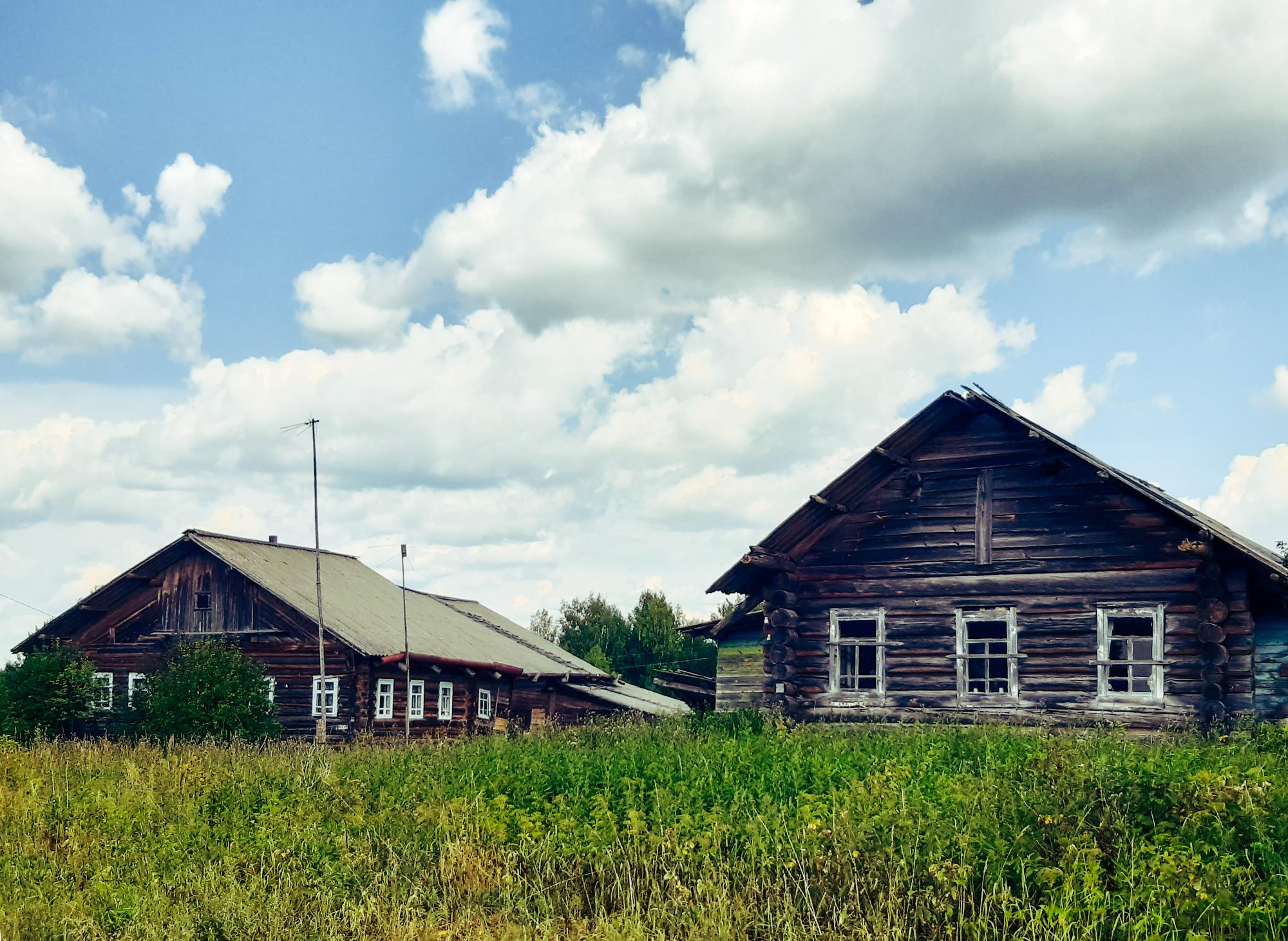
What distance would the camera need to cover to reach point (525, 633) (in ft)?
152

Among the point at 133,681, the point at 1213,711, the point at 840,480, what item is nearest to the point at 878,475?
the point at 840,480

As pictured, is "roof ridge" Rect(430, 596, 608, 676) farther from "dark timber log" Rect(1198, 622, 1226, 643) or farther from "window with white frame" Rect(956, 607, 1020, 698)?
"dark timber log" Rect(1198, 622, 1226, 643)

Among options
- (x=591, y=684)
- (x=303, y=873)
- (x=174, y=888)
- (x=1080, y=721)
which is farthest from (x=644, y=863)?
(x=591, y=684)

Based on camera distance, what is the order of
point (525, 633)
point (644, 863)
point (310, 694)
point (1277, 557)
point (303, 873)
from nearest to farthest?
point (644, 863) < point (303, 873) < point (1277, 557) < point (310, 694) < point (525, 633)

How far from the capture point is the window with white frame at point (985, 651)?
18.7 metres

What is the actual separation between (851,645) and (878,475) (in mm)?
3094

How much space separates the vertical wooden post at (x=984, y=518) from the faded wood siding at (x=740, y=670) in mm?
5155

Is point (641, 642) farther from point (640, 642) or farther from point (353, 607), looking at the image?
point (353, 607)

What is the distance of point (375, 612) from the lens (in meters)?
34.0

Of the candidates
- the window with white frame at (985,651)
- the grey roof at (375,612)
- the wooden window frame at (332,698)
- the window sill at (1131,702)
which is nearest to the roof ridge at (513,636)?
the grey roof at (375,612)

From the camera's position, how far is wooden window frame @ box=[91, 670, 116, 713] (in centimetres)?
3056

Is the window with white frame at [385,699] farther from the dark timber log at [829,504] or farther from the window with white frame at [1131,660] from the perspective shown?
the window with white frame at [1131,660]

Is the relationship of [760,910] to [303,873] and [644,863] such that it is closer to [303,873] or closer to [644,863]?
[644,863]

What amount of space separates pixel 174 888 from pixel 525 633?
36.3 meters
